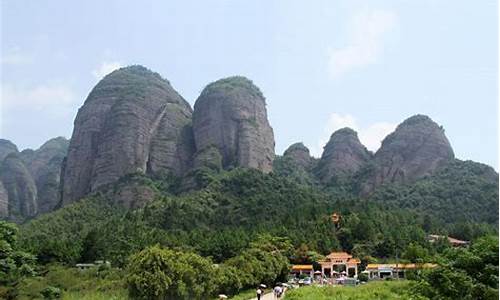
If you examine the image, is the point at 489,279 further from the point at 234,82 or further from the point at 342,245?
the point at 234,82

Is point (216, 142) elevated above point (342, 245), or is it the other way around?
point (216, 142)

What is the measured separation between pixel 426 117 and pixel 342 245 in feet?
152

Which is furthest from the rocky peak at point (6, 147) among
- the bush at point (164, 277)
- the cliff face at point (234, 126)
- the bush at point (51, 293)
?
the bush at point (164, 277)

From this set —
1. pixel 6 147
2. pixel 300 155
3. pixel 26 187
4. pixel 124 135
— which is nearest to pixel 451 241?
pixel 124 135

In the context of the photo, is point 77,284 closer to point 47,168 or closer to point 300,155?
point 300,155

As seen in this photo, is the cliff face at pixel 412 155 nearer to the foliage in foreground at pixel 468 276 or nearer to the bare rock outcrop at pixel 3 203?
the bare rock outcrop at pixel 3 203

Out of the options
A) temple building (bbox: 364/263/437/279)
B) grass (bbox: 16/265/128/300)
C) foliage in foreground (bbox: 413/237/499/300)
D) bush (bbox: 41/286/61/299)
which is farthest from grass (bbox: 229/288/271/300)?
foliage in foreground (bbox: 413/237/499/300)

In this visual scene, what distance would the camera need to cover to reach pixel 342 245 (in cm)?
5131

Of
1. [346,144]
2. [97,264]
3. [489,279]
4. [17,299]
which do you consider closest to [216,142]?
[346,144]

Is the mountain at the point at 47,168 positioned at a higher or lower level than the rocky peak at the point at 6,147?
lower

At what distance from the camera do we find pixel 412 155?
86.9m

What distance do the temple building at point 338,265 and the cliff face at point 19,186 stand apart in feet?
241

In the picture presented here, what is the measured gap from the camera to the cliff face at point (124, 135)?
80.8 m

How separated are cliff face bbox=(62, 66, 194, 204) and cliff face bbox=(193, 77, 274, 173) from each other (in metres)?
4.07
